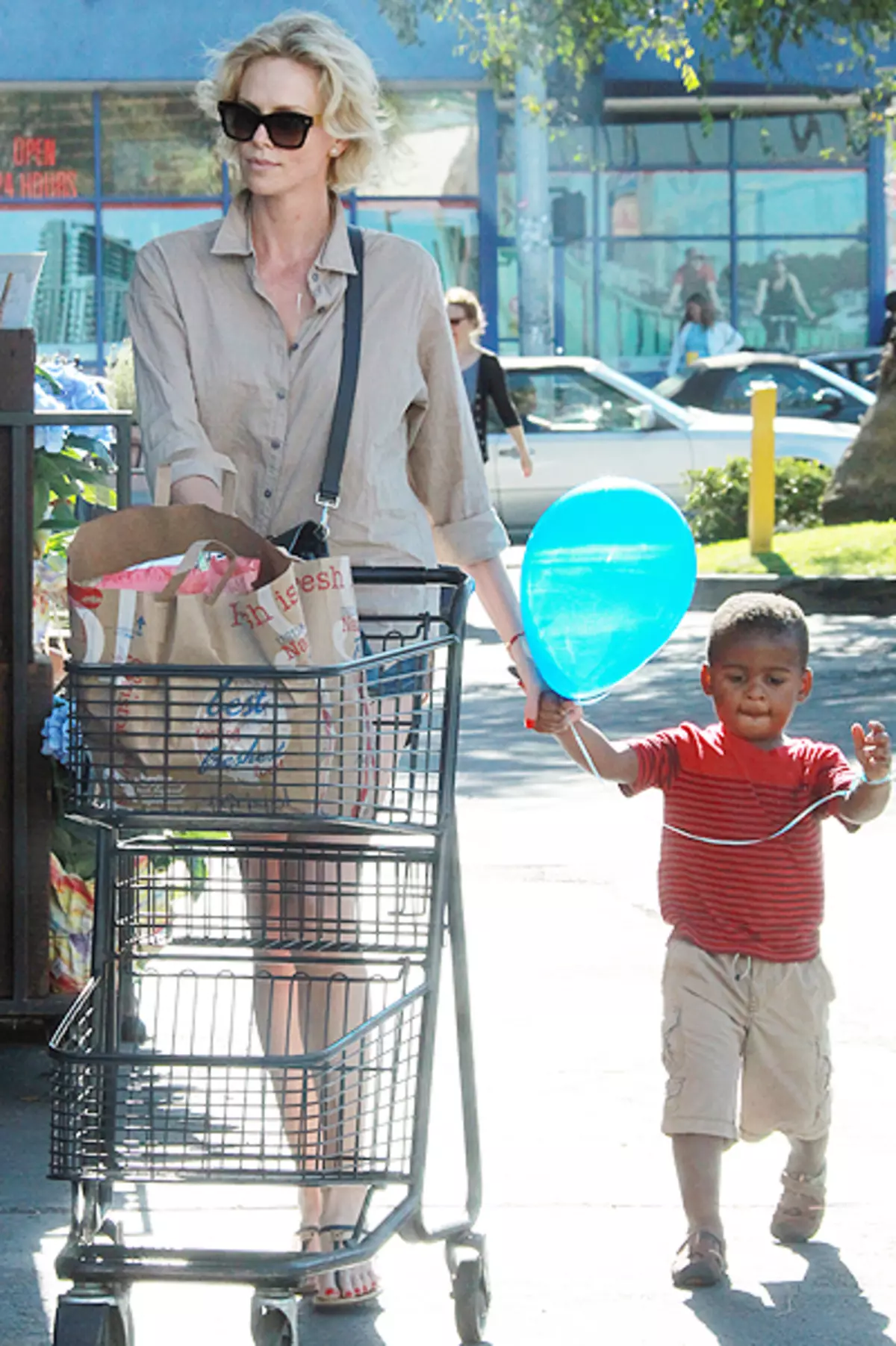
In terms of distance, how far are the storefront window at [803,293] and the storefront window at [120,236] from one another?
7.38 m

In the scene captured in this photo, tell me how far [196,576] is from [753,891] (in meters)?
1.34

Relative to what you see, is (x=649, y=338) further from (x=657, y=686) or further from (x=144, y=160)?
(x=657, y=686)

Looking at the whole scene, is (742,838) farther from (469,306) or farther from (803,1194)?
(469,306)

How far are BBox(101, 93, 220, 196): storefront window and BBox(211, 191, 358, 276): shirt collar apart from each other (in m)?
25.8

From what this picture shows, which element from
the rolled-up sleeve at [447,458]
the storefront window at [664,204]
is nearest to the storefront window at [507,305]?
the storefront window at [664,204]

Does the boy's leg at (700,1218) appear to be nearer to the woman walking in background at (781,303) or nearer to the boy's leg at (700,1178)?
the boy's leg at (700,1178)

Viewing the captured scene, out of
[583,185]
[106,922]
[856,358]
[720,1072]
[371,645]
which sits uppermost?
[583,185]

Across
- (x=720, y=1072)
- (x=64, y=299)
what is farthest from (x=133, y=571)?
(x=64, y=299)

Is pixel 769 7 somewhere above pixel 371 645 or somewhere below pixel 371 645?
above

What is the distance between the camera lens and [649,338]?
101ft

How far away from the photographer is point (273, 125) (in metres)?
3.78

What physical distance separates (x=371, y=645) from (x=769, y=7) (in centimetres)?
1308

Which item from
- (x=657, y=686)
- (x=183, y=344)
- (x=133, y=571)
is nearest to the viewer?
(x=133, y=571)

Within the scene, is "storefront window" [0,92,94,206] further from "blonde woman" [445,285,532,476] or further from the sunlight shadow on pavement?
the sunlight shadow on pavement
